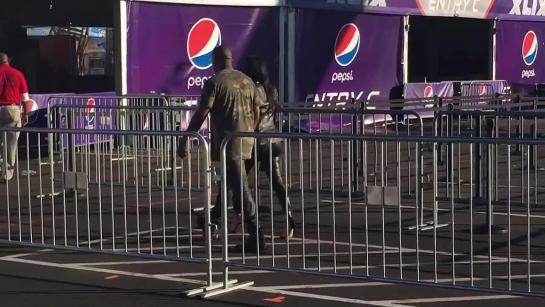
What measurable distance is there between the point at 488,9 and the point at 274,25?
32.8ft

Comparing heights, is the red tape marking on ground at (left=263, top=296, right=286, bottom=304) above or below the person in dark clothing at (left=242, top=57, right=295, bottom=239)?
below

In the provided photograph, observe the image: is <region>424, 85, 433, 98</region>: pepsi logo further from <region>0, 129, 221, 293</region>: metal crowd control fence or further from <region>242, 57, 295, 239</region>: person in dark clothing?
<region>242, 57, 295, 239</region>: person in dark clothing

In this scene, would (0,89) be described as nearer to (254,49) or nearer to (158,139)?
(158,139)

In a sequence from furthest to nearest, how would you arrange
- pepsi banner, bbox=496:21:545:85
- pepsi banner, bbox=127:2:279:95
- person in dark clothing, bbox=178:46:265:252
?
pepsi banner, bbox=496:21:545:85 → pepsi banner, bbox=127:2:279:95 → person in dark clothing, bbox=178:46:265:252

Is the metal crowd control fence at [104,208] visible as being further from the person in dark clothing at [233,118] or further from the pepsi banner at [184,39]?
the pepsi banner at [184,39]

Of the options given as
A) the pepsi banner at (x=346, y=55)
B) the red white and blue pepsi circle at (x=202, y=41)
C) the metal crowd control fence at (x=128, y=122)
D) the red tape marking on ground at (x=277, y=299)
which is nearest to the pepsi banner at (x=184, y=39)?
the red white and blue pepsi circle at (x=202, y=41)

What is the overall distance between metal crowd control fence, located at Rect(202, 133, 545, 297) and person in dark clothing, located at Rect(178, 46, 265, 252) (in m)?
0.17

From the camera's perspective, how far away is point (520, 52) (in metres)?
32.5

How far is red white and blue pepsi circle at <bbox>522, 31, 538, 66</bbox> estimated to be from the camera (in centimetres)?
3269

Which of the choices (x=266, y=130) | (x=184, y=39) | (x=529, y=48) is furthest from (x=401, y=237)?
(x=529, y=48)

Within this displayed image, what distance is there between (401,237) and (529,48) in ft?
82.1

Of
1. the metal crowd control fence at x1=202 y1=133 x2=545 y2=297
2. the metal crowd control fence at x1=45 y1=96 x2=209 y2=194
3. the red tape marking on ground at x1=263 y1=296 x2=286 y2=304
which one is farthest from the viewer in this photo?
the metal crowd control fence at x1=45 y1=96 x2=209 y2=194

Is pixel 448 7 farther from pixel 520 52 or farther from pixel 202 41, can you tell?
pixel 202 41

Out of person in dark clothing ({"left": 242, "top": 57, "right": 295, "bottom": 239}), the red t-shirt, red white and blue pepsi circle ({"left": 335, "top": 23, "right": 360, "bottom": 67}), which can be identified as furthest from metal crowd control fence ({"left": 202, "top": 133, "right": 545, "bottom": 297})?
red white and blue pepsi circle ({"left": 335, "top": 23, "right": 360, "bottom": 67})
